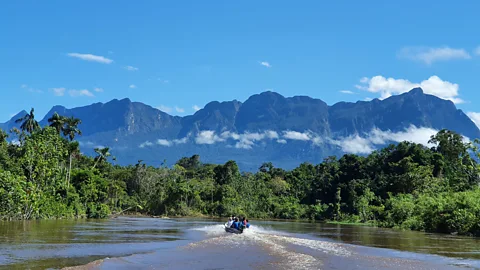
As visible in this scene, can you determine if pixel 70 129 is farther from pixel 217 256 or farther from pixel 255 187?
pixel 217 256

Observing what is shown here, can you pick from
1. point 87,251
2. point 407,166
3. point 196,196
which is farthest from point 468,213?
point 196,196

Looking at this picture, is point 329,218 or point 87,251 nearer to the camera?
point 87,251

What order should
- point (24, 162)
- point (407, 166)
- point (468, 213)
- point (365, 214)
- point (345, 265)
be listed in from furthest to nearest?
point (407, 166) → point (365, 214) → point (24, 162) → point (468, 213) → point (345, 265)

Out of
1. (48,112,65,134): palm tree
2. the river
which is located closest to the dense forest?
(48,112,65,134): palm tree

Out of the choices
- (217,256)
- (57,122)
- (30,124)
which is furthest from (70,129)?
(217,256)

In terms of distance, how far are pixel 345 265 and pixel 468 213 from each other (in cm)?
2634

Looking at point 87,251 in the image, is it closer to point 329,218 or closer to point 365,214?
point 365,214

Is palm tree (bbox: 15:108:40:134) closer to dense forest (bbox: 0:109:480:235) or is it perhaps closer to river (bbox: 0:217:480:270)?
dense forest (bbox: 0:109:480:235)

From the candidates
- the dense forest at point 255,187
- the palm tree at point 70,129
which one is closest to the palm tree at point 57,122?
the dense forest at point 255,187

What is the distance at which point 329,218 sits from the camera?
85.8 metres

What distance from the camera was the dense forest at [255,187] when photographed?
48.1 metres

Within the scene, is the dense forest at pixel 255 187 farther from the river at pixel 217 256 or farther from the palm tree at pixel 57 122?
the river at pixel 217 256

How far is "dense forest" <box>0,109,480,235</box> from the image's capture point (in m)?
48.1

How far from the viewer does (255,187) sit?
330ft
